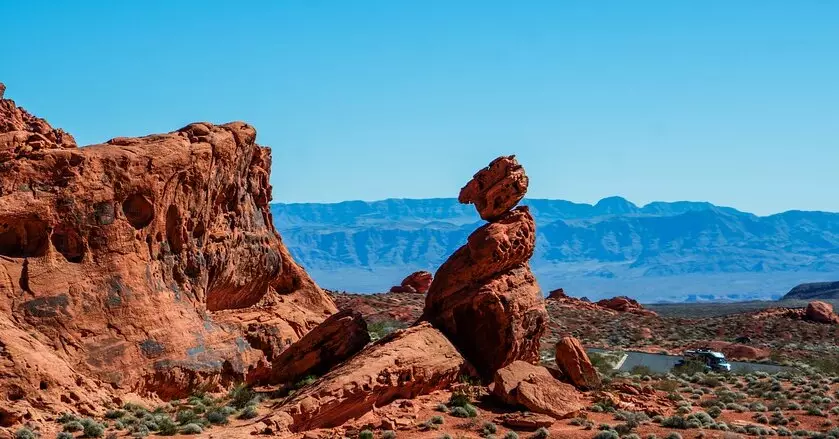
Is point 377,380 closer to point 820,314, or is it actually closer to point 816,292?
point 820,314

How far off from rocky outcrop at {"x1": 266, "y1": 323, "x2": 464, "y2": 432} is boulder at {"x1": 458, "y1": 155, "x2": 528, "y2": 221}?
157 inches

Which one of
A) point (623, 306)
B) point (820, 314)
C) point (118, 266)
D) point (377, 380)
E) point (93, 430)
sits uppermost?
point (118, 266)

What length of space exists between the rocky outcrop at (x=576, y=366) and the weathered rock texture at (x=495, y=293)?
2.51 feet

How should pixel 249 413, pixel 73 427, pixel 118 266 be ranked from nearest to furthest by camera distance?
pixel 73 427
pixel 249 413
pixel 118 266

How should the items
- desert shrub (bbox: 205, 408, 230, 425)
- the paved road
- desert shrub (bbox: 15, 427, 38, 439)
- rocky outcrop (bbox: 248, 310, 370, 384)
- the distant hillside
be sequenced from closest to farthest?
desert shrub (bbox: 15, 427, 38, 439) < desert shrub (bbox: 205, 408, 230, 425) < rocky outcrop (bbox: 248, 310, 370, 384) < the paved road < the distant hillside

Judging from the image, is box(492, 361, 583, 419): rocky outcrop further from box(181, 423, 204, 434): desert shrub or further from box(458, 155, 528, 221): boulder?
box(181, 423, 204, 434): desert shrub

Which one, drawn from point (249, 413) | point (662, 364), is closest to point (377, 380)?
point (249, 413)

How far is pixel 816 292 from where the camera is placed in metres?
139

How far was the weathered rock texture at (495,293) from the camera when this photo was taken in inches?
898

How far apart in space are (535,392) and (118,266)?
9.68m

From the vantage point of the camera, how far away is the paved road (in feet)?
116

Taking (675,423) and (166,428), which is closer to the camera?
(166,428)

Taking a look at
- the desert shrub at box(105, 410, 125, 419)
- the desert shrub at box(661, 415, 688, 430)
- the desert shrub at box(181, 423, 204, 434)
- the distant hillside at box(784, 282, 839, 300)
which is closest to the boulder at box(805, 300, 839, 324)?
the desert shrub at box(661, 415, 688, 430)

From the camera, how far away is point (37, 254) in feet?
61.6
